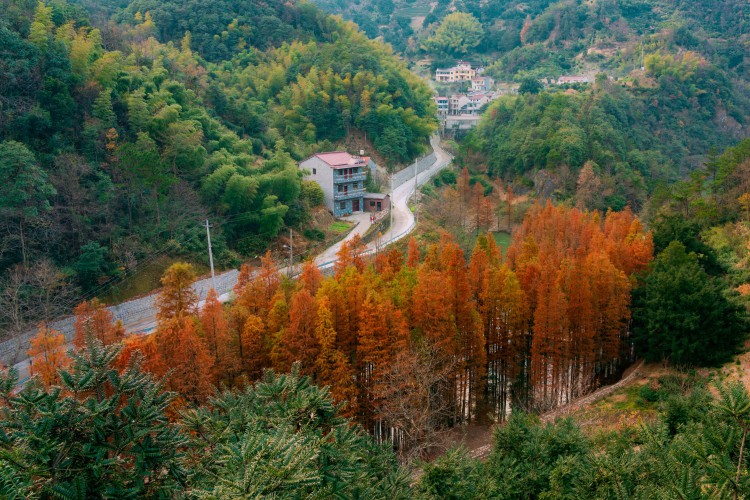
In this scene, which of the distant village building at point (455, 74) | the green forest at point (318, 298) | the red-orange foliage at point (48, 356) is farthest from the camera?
the distant village building at point (455, 74)

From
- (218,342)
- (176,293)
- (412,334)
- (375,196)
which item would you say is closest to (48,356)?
(176,293)

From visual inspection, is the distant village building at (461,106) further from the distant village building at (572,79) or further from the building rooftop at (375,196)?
the building rooftop at (375,196)

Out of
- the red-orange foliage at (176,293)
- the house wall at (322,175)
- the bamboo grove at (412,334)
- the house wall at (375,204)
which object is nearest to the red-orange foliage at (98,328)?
the bamboo grove at (412,334)

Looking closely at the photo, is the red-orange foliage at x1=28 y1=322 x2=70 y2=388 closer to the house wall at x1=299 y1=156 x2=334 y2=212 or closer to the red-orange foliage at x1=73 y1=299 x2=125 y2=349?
the red-orange foliage at x1=73 y1=299 x2=125 y2=349

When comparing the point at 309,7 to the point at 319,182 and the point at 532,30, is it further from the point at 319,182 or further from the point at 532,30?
the point at 532,30

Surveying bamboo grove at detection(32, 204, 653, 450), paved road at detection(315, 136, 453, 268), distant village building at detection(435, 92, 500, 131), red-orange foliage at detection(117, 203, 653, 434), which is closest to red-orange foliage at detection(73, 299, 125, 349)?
bamboo grove at detection(32, 204, 653, 450)

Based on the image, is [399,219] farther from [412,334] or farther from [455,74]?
[455,74]
